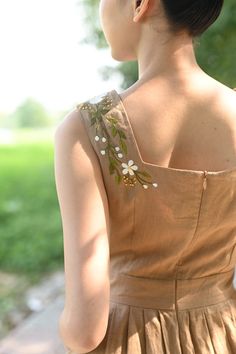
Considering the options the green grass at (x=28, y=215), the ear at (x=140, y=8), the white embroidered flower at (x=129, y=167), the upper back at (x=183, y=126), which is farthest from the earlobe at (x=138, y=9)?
the green grass at (x=28, y=215)

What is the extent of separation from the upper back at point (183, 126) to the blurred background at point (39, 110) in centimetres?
12

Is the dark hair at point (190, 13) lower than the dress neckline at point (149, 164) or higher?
higher

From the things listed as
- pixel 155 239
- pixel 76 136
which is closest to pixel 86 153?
pixel 76 136

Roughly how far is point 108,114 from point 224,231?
0.33 metres

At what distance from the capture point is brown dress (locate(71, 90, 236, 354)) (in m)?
0.98

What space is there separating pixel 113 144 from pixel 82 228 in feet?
0.50

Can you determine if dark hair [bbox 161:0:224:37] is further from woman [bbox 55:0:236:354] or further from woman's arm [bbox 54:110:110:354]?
woman's arm [bbox 54:110:110:354]

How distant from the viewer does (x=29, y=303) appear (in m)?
3.38

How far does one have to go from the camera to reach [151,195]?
3.28ft

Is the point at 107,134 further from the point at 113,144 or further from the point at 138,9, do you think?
the point at 138,9


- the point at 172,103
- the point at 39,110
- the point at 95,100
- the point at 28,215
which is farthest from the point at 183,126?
the point at 39,110

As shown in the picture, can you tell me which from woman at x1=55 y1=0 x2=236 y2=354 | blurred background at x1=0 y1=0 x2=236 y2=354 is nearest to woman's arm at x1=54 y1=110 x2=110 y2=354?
woman at x1=55 y1=0 x2=236 y2=354

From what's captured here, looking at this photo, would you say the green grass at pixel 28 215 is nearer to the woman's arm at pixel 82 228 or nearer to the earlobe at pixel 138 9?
the woman's arm at pixel 82 228

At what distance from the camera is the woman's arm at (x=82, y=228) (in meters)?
0.96
